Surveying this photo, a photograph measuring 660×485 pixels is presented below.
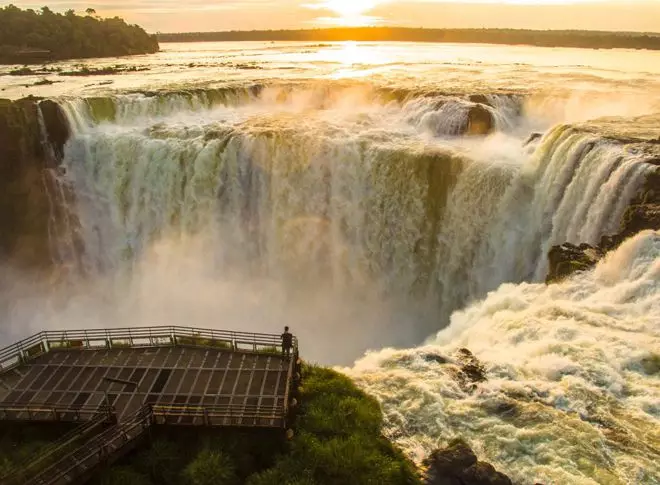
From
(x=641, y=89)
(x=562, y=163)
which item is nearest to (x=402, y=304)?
(x=562, y=163)

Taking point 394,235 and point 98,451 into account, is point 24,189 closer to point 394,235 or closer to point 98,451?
point 394,235

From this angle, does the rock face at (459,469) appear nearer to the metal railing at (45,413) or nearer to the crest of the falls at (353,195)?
the metal railing at (45,413)

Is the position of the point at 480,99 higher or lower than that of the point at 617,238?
higher

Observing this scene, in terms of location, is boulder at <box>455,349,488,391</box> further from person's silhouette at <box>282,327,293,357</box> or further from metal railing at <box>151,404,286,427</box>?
metal railing at <box>151,404,286,427</box>

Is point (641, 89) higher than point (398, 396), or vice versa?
point (641, 89)

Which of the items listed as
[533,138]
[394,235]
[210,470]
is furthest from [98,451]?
[533,138]

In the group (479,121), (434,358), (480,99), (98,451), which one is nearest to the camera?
(98,451)

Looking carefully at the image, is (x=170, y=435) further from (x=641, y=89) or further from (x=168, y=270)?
(x=641, y=89)
